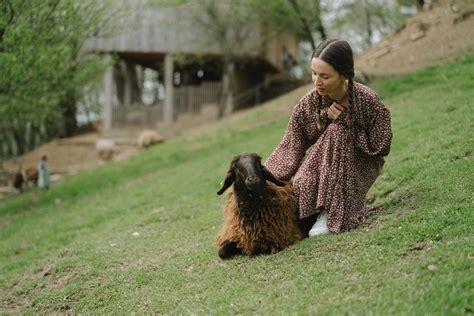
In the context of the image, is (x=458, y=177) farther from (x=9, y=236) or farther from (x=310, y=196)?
(x=9, y=236)

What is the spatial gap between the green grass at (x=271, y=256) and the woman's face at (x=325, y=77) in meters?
1.64

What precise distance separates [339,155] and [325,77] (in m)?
0.95

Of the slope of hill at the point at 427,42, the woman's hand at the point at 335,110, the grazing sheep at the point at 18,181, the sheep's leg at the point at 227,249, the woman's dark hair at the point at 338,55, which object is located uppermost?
the slope of hill at the point at 427,42

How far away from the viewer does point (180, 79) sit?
34938 millimetres

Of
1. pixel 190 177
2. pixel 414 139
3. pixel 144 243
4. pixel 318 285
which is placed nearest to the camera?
pixel 318 285

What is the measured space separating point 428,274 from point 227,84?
25.4 meters

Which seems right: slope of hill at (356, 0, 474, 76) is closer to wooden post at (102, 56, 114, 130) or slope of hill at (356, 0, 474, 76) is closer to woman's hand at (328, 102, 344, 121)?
woman's hand at (328, 102, 344, 121)

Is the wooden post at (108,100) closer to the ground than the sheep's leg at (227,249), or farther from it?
farther from it

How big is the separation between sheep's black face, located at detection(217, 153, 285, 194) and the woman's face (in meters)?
1.12

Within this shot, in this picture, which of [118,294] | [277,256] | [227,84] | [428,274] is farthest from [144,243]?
[227,84]

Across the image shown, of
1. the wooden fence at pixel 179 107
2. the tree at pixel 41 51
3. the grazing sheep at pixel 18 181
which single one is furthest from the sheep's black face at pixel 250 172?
the wooden fence at pixel 179 107

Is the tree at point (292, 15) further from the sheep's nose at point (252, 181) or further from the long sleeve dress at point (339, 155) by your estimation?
the sheep's nose at point (252, 181)

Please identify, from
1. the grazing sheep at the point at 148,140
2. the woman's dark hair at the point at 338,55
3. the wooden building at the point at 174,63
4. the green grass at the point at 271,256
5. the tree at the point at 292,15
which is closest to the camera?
the green grass at the point at 271,256

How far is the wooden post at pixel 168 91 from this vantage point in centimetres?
2934
